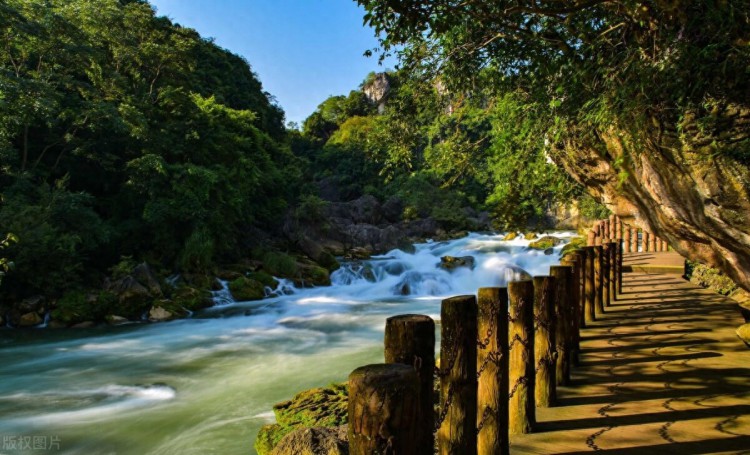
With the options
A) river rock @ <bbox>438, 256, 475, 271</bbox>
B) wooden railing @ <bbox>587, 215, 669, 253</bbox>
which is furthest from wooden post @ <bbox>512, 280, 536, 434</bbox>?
river rock @ <bbox>438, 256, 475, 271</bbox>

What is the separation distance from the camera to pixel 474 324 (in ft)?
7.59

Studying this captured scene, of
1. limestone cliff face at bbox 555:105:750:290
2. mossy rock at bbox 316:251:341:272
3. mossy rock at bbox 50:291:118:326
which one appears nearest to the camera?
limestone cliff face at bbox 555:105:750:290

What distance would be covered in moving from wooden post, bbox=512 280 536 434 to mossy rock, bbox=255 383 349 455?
1.86m

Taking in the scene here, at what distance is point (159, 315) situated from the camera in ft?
45.9

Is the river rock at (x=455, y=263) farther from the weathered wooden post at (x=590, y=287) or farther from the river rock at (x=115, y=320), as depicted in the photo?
the weathered wooden post at (x=590, y=287)

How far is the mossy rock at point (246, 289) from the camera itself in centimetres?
1688

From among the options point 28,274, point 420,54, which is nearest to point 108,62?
point 28,274

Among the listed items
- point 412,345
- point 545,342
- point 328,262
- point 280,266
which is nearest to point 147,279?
point 280,266

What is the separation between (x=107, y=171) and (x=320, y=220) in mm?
11584

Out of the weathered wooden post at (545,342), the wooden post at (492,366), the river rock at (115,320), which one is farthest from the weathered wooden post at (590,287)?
→ the river rock at (115,320)

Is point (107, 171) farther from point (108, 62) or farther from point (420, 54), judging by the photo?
point (420, 54)

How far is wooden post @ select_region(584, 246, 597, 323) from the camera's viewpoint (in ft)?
20.3

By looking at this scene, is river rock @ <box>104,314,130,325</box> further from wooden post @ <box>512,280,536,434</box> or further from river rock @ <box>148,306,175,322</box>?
wooden post @ <box>512,280,536,434</box>

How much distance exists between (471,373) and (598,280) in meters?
5.58
